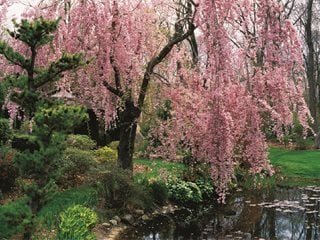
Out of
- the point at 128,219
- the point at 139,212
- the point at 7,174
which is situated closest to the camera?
the point at 128,219

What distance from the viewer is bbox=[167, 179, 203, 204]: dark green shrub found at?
45.8 ft

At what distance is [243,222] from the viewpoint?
12492 mm

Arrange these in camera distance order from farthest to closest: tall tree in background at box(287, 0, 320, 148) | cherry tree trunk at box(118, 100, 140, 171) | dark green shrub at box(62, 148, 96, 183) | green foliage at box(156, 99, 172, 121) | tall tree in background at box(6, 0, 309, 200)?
1. tall tree in background at box(287, 0, 320, 148)
2. dark green shrub at box(62, 148, 96, 183)
3. green foliage at box(156, 99, 172, 121)
4. cherry tree trunk at box(118, 100, 140, 171)
5. tall tree in background at box(6, 0, 309, 200)

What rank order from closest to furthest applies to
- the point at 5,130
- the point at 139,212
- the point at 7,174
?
1. the point at 5,130
2. the point at 139,212
3. the point at 7,174

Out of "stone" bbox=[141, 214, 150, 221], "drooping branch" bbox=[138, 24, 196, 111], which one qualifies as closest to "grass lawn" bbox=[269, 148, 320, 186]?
"stone" bbox=[141, 214, 150, 221]

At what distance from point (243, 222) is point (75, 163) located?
4.86 meters

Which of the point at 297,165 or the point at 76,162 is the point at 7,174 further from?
the point at 297,165

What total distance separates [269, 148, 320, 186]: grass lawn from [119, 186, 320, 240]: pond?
340 cm

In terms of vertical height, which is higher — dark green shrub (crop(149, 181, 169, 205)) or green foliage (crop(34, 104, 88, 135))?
green foliage (crop(34, 104, 88, 135))

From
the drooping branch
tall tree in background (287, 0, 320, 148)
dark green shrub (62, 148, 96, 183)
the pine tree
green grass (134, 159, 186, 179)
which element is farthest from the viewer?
tall tree in background (287, 0, 320, 148)

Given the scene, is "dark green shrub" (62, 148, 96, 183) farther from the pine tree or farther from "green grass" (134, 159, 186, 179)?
Result: the pine tree

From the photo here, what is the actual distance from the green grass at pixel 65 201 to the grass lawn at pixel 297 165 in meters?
8.73

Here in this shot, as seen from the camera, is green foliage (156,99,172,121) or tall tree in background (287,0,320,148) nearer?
green foliage (156,99,172,121)

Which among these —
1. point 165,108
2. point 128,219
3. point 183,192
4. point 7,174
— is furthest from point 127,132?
point 7,174
